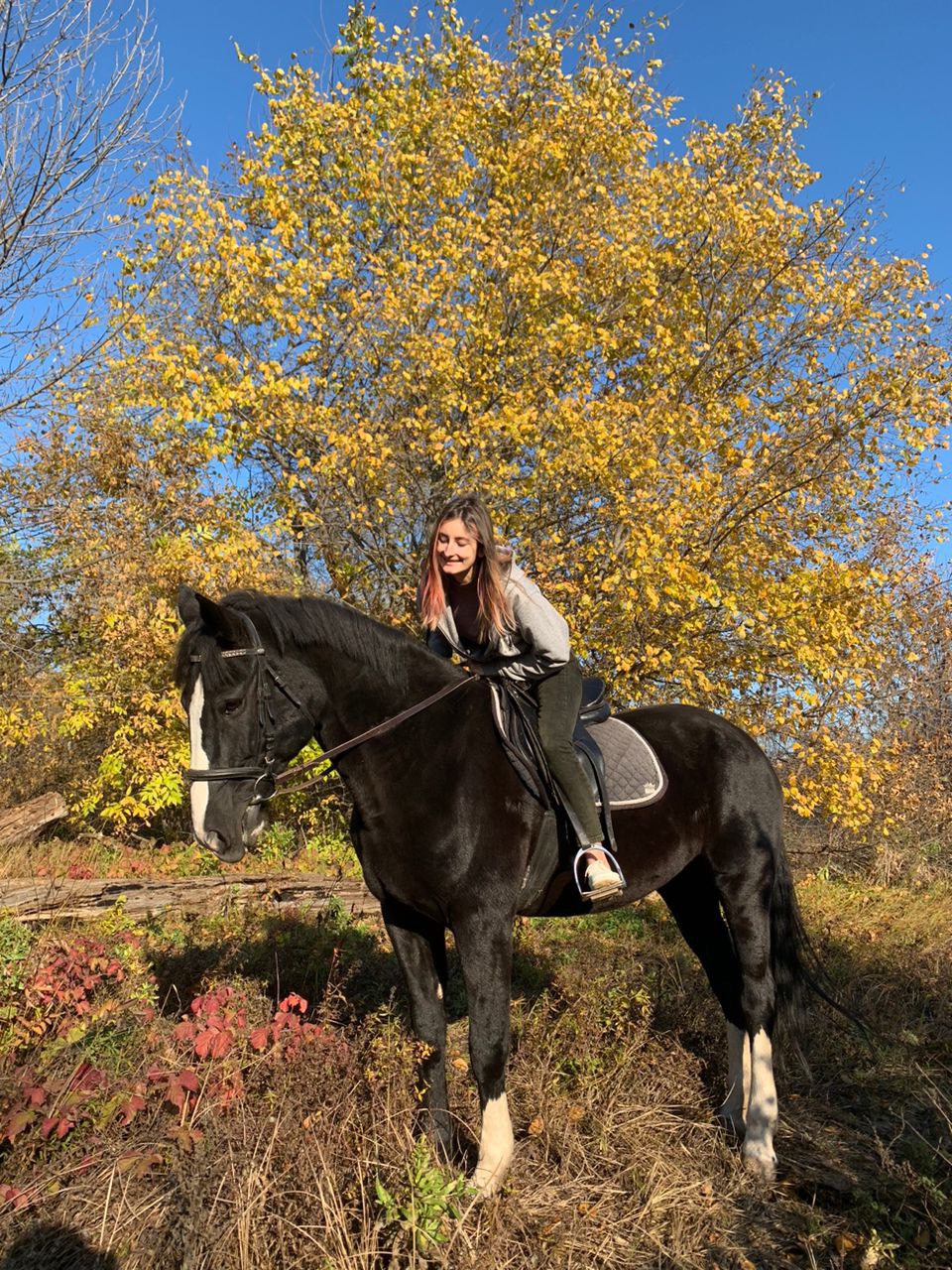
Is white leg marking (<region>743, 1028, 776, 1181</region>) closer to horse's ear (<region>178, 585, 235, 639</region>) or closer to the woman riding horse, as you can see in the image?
the woman riding horse

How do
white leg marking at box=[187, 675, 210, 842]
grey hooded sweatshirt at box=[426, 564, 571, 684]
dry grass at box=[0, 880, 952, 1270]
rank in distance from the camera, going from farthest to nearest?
grey hooded sweatshirt at box=[426, 564, 571, 684], white leg marking at box=[187, 675, 210, 842], dry grass at box=[0, 880, 952, 1270]

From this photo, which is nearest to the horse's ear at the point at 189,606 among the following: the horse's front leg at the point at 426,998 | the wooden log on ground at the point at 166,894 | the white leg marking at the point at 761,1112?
the horse's front leg at the point at 426,998

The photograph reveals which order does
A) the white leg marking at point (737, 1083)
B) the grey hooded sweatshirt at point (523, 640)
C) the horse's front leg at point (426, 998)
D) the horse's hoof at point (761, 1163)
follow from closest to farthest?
the horse's front leg at point (426, 998) < the horse's hoof at point (761, 1163) < the grey hooded sweatshirt at point (523, 640) < the white leg marking at point (737, 1083)

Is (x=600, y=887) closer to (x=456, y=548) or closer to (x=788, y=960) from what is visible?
(x=788, y=960)

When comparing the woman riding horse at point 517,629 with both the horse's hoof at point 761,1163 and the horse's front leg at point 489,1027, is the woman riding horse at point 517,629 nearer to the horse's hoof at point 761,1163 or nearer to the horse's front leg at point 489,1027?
the horse's front leg at point 489,1027

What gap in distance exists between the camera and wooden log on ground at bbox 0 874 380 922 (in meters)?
5.70

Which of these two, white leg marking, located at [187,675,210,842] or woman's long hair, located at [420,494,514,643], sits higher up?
woman's long hair, located at [420,494,514,643]

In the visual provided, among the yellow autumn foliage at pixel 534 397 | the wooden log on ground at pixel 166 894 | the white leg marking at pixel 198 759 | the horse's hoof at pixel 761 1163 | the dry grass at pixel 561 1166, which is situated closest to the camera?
the dry grass at pixel 561 1166

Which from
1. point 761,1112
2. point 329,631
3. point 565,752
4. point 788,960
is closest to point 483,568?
point 329,631

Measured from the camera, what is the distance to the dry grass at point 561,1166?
2.70 m

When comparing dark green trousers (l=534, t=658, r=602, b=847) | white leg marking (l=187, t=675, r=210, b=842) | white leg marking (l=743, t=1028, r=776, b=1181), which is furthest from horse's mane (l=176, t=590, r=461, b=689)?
white leg marking (l=743, t=1028, r=776, b=1181)

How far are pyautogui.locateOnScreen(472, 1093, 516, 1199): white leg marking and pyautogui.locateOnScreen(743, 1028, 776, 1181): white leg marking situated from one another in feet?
3.79

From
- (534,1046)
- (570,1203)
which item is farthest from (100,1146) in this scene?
(534,1046)

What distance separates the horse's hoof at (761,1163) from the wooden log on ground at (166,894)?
13.4ft
